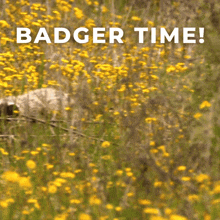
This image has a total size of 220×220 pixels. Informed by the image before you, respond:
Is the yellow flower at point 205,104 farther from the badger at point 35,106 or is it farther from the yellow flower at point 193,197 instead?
the badger at point 35,106

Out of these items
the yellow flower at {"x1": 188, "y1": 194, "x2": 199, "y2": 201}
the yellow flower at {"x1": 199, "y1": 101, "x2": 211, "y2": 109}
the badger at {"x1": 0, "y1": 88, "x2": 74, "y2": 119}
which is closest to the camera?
the yellow flower at {"x1": 188, "y1": 194, "x2": 199, "y2": 201}

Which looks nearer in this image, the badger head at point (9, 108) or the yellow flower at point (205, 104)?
the yellow flower at point (205, 104)

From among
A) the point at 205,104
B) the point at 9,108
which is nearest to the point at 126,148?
the point at 205,104

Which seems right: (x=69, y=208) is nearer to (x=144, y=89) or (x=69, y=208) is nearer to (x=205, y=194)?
(x=205, y=194)

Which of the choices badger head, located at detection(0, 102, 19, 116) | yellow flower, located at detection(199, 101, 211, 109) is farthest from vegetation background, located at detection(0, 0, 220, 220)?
badger head, located at detection(0, 102, 19, 116)

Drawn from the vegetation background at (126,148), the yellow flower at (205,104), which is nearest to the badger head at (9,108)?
the vegetation background at (126,148)

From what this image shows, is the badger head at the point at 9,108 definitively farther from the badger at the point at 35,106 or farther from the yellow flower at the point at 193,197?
the yellow flower at the point at 193,197

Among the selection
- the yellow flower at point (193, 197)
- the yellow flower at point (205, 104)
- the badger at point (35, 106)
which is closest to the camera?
the yellow flower at point (193, 197)

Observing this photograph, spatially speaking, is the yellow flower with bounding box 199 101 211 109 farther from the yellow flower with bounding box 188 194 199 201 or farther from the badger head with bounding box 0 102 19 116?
the badger head with bounding box 0 102 19 116

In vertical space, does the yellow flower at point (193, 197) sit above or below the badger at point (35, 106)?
below

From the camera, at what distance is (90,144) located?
12.7 feet

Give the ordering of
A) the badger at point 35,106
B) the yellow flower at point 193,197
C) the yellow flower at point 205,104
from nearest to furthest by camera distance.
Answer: the yellow flower at point 193,197, the yellow flower at point 205,104, the badger at point 35,106

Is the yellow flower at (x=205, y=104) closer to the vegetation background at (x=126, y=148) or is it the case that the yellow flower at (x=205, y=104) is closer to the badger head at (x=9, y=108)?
the vegetation background at (x=126, y=148)

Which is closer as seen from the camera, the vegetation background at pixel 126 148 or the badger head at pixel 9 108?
the vegetation background at pixel 126 148
